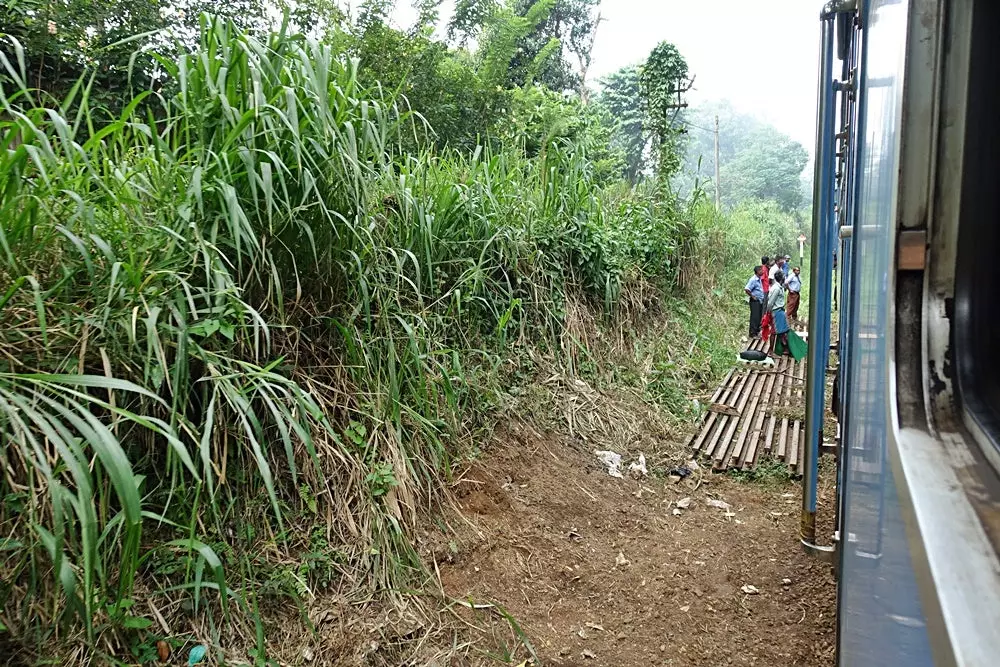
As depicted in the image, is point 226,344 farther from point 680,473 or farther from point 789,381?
point 789,381

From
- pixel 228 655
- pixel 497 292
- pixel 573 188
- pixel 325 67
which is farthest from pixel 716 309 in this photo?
pixel 228 655

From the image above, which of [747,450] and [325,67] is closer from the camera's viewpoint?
[325,67]

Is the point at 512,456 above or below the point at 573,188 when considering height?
below

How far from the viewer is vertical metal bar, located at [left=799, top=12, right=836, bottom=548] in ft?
7.98

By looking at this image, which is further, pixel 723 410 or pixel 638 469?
pixel 723 410

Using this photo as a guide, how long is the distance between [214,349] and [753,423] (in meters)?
3.96

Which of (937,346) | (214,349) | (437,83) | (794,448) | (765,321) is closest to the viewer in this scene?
(937,346)

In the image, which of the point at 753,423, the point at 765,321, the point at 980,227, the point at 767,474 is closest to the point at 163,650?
the point at 980,227

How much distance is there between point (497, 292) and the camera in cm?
396

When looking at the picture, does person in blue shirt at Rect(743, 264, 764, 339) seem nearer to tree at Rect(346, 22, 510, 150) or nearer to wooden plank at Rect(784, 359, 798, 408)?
wooden plank at Rect(784, 359, 798, 408)

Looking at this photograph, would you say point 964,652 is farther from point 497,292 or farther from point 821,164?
point 497,292

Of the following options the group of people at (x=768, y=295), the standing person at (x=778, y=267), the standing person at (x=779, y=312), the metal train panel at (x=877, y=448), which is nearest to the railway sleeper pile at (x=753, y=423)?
the standing person at (x=779, y=312)

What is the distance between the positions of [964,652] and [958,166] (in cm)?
57

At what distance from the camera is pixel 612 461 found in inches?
153
